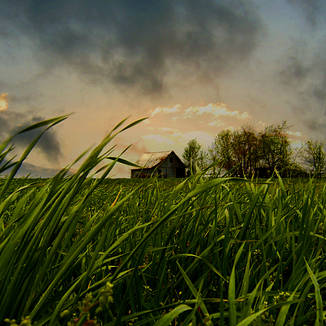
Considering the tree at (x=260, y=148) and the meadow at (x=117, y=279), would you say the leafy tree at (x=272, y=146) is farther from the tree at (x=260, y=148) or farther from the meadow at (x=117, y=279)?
the meadow at (x=117, y=279)

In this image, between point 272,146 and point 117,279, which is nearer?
point 117,279

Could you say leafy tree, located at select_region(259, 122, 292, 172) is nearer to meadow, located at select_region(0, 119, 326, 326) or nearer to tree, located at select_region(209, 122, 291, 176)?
tree, located at select_region(209, 122, 291, 176)

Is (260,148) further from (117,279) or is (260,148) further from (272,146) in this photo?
(117,279)

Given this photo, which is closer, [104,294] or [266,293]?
[104,294]

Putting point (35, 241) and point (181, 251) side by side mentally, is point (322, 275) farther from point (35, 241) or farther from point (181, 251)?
point (35, 241)

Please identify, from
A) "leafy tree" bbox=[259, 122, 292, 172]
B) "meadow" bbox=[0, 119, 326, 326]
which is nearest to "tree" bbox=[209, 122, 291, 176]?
"leafy tree" bbox=[259, 122, 292, 172]

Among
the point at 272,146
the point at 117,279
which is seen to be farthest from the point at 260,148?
the point at 117,279

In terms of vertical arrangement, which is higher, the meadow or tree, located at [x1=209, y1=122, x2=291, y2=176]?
tree, located at [x1=209, y1=122, x2=291, y2=176]

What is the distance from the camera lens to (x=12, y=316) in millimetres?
727

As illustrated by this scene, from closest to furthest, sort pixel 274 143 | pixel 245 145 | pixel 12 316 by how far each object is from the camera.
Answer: pixel 12 316 < pixel 274 143 < pixel 245 145

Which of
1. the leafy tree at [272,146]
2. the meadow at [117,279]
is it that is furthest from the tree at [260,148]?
the meadow at [117,279]

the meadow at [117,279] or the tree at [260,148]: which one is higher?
the tree at [260,148]

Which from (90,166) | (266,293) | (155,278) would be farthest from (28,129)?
(266,293)

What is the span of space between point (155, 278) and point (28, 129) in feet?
2.50
